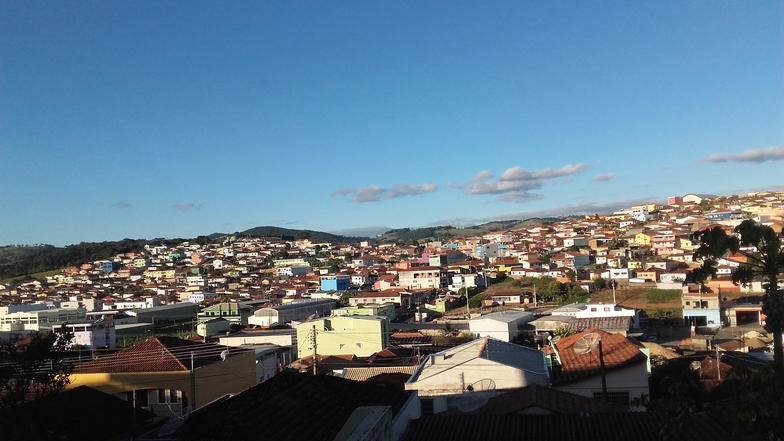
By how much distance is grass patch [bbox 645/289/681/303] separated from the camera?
41.5 metres

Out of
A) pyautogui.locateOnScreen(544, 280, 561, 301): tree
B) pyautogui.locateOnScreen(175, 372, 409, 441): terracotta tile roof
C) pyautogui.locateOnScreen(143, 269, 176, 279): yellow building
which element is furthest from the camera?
pyautogui.locateOnScreen(143, 269, 176, 279): yellow building

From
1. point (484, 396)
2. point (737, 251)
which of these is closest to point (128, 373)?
point (484, 396)

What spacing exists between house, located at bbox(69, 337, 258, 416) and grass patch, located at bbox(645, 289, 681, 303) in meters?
36.2

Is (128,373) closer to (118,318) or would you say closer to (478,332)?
(478,332)

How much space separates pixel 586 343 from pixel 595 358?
99 cm

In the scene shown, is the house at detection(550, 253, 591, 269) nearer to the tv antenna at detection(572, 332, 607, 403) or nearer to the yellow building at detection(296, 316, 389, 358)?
the yellow building at detection(296, 316, 389, 358)

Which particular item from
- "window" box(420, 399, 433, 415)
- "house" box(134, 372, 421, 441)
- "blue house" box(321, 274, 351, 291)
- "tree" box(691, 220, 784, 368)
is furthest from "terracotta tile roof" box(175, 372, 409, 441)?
"blue house" box(321, 274, 351, 291)

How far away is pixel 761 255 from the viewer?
174 inches

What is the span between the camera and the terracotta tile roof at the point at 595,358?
1149 centimetres

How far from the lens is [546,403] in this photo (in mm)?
7980

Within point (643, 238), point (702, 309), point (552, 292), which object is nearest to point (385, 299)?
point (552, 292)

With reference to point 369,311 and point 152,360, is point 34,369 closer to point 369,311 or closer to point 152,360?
point 152,360

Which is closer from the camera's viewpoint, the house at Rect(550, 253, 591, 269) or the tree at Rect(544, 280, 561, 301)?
the tree at Rect(544, 280, 561, 301)

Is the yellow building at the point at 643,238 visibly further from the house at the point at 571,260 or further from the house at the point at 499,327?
the house at the point at 499,327
